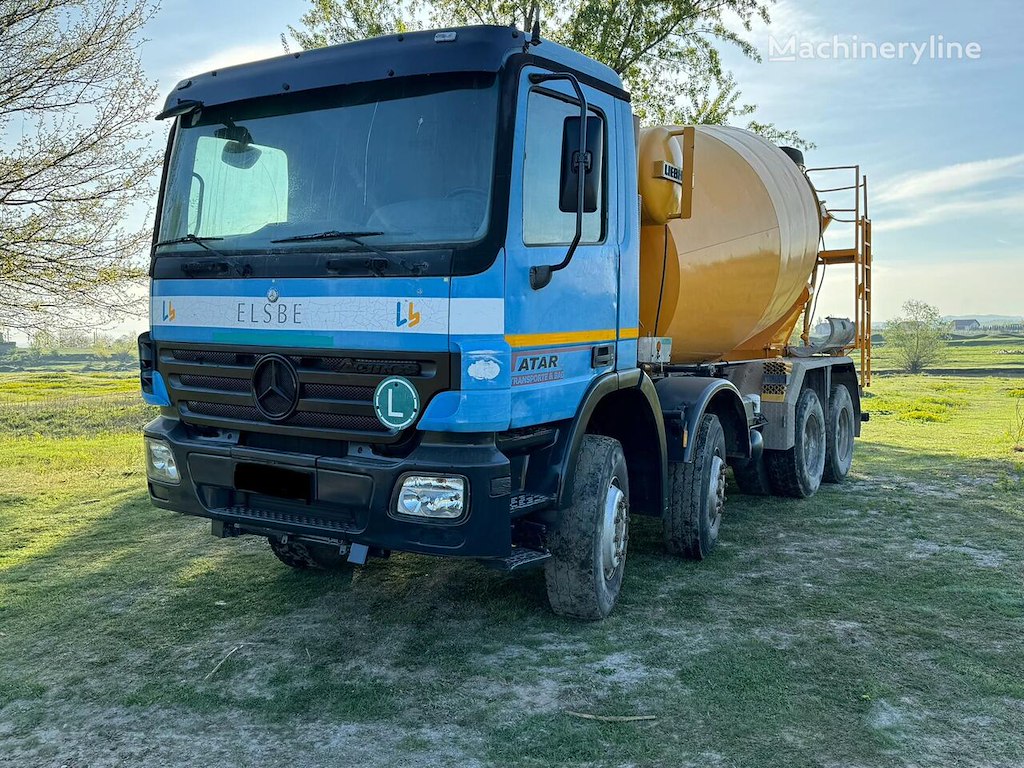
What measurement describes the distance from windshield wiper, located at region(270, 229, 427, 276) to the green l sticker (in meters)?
0.49

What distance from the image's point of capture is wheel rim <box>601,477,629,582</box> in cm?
466

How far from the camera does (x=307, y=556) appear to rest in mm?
5504

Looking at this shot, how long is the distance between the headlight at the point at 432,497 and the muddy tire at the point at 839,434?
250 inches

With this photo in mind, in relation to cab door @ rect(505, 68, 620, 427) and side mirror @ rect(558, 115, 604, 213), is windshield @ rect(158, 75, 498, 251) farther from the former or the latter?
side mirror @ rect(558, 115, 604, 213)

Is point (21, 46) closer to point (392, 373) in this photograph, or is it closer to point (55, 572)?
point (55, 572)

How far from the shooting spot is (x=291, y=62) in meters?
4.23

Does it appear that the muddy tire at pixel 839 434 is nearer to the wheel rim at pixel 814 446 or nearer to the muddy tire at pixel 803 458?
the wheel rim at pixel 814 446

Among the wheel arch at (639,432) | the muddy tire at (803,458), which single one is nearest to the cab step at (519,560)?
the wheel arch at (639,432)

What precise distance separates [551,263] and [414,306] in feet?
2.47

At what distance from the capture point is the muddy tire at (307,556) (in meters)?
5.45

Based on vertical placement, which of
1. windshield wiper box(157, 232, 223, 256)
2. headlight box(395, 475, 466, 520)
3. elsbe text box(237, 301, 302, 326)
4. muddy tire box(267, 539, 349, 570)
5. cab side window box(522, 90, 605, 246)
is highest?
cab side window box(522, 90, 605, 246)

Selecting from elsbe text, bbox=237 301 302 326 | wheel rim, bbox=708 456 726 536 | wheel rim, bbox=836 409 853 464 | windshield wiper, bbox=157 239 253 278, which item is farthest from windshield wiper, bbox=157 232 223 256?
wheel rim, bbox=836 409 853 464

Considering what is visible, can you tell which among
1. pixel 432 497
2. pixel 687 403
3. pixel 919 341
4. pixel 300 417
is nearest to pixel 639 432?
pixel 687 403

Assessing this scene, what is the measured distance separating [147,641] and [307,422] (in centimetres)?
154
